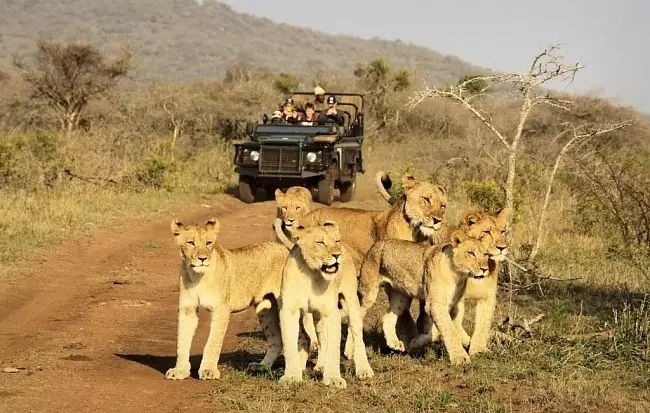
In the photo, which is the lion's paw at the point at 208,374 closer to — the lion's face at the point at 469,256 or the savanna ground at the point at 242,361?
the savanna ground at the point at 242,361

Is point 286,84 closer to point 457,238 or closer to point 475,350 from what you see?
point 475,350

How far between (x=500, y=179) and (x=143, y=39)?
90.5 m

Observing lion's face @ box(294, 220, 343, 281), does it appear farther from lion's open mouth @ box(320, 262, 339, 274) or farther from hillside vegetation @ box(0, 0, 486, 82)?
hillside vegetation @ box(0, 0, 486, 82)

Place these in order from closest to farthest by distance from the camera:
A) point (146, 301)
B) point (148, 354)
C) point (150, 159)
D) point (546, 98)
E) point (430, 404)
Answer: point (430, 404) → point (148, 354) → point (546, 98) → point (146, 301) → point (150, 159)

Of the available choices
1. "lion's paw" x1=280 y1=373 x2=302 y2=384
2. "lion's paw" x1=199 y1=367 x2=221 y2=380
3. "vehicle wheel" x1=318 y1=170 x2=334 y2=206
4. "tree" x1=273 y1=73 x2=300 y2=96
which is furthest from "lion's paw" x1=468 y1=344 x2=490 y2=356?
"tree" x1=273 y1=73 x2=300 y2=96

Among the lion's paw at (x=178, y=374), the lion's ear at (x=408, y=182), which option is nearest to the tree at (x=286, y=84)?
the lion's ear at (x=408, y=182)

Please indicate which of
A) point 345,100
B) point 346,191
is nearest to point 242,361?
point 346,191

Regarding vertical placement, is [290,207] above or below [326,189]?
above

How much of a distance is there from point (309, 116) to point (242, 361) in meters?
11.9

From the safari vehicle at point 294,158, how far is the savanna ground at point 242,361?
22.5 ft

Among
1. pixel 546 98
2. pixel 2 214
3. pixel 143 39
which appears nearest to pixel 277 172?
pixel 2 214

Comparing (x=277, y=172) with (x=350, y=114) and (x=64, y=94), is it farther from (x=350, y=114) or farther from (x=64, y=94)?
(x=64, y=94)

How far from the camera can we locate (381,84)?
3800 cm

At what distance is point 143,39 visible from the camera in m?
105
